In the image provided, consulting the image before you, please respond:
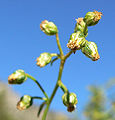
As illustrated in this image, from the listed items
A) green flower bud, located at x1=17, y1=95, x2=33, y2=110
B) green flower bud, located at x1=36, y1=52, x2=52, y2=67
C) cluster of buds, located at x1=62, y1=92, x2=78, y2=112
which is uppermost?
green flower bud, located at x1=36, y1=52, x2=52, y2=67

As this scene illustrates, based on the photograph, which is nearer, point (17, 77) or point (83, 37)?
point (83, 37)

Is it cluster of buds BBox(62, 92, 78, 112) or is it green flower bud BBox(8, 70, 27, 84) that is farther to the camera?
green flower bud BBox(8, 70, 27, 84)

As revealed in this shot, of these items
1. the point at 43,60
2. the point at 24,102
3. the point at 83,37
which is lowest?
the point at 24,102

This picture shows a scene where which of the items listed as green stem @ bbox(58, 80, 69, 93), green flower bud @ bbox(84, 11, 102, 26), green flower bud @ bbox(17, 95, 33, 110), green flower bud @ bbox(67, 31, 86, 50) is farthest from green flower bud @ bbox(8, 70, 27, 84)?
green flower bud @ bbox(84, 11, 102, 26)

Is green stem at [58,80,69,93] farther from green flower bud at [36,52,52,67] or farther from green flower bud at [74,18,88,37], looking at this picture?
green flower bud at [74,18,88,37]

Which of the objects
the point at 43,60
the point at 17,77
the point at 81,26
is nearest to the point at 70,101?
the point at 43,60

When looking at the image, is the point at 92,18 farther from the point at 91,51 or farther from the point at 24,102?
the point at 24,102
